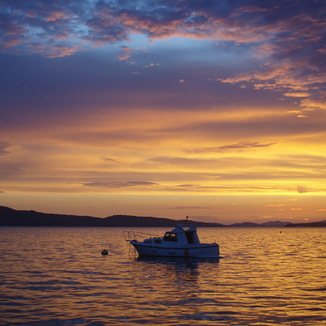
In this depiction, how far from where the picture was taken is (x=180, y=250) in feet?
170

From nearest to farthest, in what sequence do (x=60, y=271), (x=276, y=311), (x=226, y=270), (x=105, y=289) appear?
1. (x=276, y=311)
2. (x=105, y=289)
3. (x=60, y=271)
4. (x=226, y=270)

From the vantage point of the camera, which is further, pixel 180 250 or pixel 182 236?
pixel 182 236

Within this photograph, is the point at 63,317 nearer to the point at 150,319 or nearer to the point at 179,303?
the point at 150,319

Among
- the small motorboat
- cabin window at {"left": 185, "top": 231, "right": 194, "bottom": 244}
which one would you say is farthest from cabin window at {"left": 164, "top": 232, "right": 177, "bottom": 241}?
cabin window at {"left": 185, "top": 231, "right": 194, "bottom": 244}

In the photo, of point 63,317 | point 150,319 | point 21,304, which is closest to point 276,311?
point 150,319

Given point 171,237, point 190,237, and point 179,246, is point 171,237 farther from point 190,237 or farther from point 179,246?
point 190,237

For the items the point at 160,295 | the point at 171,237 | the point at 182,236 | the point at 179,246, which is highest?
the point at 182,236

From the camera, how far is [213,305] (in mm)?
24281

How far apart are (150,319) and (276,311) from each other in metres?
7.17

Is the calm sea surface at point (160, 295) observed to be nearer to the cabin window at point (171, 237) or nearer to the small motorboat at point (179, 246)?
the small motorboat at point (179, 246)

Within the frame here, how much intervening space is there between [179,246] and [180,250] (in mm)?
510

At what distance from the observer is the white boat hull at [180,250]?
170 ft

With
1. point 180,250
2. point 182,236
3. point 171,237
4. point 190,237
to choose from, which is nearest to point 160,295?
point 180,250

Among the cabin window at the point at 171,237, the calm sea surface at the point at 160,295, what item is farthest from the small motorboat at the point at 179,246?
the calm sea surface at the point at 160,295
